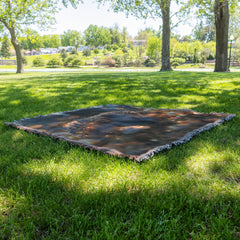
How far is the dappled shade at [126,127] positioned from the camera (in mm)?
2676

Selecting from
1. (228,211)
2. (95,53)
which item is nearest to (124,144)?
(228,211)

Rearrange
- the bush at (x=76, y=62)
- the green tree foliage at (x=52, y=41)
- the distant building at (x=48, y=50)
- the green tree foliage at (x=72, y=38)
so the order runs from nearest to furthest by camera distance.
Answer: the bush at (x=76, y=62)
the green tree foliage at (x=72, y=38)
the green tree foliage at (x=52, y=41)
the distant building at (x=48, y=50)

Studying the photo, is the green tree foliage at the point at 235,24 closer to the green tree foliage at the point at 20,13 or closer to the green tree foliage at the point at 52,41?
the green tree foliage at the point at 20,13

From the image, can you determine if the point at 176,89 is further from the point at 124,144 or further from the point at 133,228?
the point at 133,228

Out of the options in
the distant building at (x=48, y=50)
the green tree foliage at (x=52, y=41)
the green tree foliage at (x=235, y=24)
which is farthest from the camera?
the distant building at (x=48, y=50)

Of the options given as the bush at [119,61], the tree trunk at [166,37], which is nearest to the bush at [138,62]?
the bush at [119,61]

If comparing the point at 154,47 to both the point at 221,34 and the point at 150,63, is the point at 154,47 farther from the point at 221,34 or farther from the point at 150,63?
the point at 221,34

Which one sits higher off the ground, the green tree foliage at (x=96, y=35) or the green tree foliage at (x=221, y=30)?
the green tree foliage at (x=96, y=35)

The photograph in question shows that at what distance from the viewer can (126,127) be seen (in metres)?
3.51

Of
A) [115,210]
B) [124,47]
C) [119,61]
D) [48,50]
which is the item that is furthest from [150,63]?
[48,50]

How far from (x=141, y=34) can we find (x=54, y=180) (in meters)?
89.5

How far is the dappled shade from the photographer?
8.78 ft

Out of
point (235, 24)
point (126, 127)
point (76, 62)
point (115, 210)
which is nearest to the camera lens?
point (115, 210)

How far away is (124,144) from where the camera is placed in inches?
108
